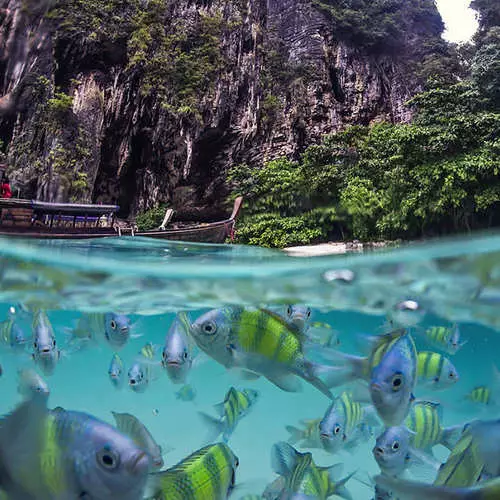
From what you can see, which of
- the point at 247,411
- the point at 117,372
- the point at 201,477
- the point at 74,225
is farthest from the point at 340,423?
the point at 74,225

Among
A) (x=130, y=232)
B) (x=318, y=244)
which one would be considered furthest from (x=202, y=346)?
(x=130, y=232)

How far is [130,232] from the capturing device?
22.6 feet

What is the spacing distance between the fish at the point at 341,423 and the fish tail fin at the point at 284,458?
205 millimetres

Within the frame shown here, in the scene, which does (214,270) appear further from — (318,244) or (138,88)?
(138,88)

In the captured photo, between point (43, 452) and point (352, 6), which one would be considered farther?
point (352, 6)

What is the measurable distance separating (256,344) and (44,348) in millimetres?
1530

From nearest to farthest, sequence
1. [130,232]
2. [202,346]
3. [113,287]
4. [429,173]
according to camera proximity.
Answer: [202,346]
[113,287]
[130,232]
[429,173]

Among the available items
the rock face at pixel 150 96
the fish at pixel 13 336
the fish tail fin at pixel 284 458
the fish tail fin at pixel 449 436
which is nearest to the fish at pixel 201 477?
the fish tail fin at pixel 284 458

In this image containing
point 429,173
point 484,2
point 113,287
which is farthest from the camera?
point 484,2

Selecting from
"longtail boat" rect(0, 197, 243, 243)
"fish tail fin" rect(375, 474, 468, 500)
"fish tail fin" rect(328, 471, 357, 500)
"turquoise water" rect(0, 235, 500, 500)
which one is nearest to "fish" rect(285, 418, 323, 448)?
"fish tail fin" rect(328, 471, 357, 500)

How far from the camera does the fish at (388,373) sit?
5.76 feet

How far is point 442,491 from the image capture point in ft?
3.04

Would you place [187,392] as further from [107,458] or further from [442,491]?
[442,491]

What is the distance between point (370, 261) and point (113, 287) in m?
2.60
